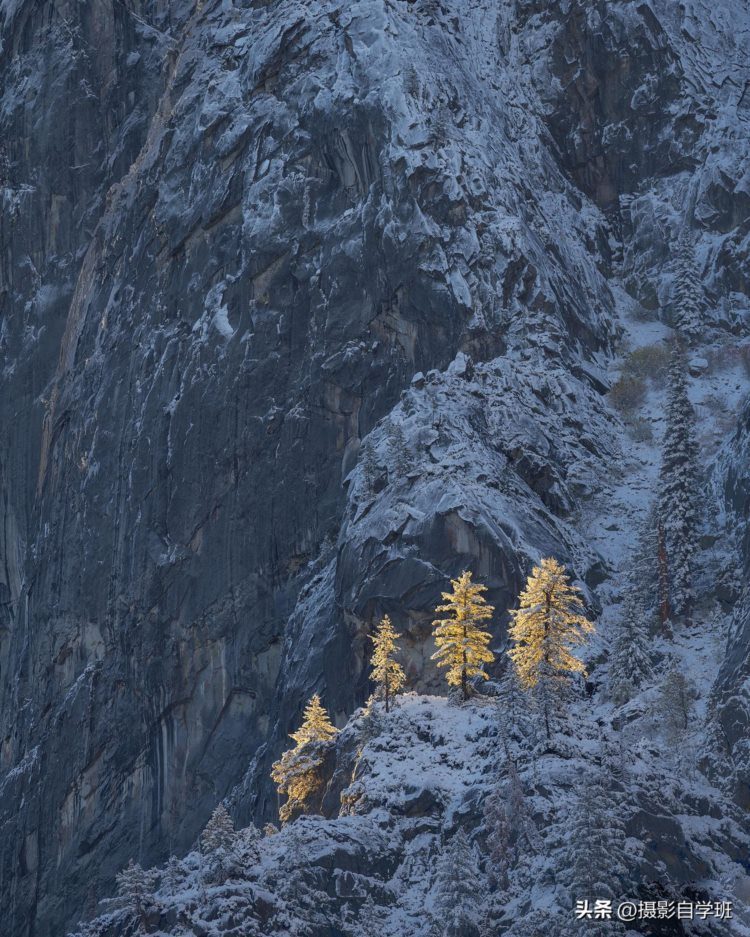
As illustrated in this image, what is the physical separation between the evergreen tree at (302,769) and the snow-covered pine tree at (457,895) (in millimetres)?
14048

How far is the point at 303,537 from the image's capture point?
80125mm

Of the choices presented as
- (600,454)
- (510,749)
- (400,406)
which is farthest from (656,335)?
(510,749)

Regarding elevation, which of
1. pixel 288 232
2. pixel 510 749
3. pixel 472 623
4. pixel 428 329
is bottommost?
pixel 510 749

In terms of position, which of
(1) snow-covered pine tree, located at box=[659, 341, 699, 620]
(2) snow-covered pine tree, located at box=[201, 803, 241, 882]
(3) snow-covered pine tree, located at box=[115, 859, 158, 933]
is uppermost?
(1) snow-covered pine tree, located at box=[659, 341, 699, 620]

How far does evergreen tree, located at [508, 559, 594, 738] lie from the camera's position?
176ft

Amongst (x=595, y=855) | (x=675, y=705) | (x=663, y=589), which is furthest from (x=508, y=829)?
(x=663, y=589)

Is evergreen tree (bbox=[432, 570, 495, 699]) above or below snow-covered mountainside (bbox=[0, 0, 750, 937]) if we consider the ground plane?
below

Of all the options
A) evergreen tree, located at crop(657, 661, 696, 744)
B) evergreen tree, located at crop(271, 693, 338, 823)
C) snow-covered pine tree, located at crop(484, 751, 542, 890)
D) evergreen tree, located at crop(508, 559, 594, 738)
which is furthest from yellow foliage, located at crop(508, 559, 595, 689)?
evergreen tree, located at crop(271, 693, 338, 823)

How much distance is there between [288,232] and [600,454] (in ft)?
65.9

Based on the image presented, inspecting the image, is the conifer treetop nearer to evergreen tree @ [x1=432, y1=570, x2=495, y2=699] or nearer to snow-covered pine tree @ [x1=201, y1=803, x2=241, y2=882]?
evergreen tree @ [x1=432, y1=570, x2=495, y2=699]

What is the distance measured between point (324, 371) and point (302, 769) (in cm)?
2638

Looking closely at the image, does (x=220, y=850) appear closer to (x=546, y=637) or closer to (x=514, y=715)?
(x=514, y=715)

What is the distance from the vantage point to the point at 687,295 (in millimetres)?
90000

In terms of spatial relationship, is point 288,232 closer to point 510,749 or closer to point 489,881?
point 510,749
